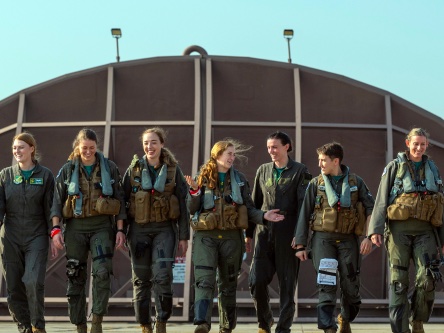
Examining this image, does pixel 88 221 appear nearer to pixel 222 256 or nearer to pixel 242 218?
pixel 222 256

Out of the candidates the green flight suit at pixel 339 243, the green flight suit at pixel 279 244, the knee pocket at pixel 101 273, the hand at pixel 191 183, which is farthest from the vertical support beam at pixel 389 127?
the knee pocket at pixel 101 273

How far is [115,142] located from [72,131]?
0.70 m

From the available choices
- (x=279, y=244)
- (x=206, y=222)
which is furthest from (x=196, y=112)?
(x=206, y=222)

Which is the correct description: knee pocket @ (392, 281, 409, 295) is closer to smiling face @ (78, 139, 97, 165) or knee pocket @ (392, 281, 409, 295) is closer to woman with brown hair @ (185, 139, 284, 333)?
woman with brown hair @ (185, 139, 284, 333)

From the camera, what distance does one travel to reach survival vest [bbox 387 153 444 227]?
31.2 ft

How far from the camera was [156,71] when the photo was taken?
1558 centimetres

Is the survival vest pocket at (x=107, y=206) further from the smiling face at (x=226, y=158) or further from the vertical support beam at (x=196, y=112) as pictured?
the vertical support beam at (x=196, y=112)

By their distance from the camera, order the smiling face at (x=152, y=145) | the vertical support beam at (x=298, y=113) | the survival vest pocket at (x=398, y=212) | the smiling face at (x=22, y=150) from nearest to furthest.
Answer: the survival vest pocket at (x=398, y=212), the smiling face at (x=152, y=145), the smiling face at (x=22, y=150), the vertical support beam at (x=298, y=113)

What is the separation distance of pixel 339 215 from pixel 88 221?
101 inches

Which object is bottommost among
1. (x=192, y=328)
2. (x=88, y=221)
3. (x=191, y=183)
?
(x=192, y=328)

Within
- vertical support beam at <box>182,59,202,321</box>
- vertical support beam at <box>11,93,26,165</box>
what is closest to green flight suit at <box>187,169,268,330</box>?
vertical support beam at <box>182,59,202,321</box>

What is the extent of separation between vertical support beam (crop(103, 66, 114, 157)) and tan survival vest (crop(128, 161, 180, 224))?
4.87m

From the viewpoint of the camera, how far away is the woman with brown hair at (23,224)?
10.1m

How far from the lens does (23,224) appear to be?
1013 centimetres
